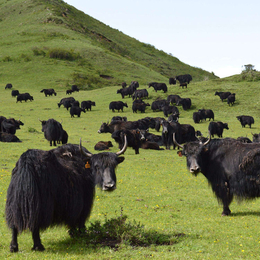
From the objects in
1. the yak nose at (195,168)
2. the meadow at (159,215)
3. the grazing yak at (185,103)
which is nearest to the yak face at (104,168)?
the meadow at (159,215)

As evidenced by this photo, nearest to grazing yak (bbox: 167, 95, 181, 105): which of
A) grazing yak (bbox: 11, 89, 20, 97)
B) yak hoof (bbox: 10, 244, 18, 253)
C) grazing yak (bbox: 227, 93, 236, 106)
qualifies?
grazing yak (bbox: 227, 93, 236, 106)

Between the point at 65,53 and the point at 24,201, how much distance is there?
206ft

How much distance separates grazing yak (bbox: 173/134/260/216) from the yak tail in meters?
4.15

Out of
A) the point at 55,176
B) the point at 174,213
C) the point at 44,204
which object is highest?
the point at 55,176

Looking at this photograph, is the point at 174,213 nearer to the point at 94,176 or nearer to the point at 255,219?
the point at 255,219

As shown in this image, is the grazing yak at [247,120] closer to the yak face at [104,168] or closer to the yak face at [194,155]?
the yak face at [194,155]

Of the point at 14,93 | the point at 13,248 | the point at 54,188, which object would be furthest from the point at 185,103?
the point at 13,248

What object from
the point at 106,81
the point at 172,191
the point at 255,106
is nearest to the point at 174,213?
the point at 172,191

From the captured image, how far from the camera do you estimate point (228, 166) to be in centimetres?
810

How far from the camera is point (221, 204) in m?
8.80

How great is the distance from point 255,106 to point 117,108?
14383 mm

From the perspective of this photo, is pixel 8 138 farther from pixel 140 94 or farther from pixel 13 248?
pixel 140 94

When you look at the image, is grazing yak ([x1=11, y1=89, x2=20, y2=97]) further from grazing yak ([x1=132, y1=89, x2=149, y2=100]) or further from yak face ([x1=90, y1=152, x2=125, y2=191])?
yak face ([x1=90, y1=152, x2=125, y2=191])

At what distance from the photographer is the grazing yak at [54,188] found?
514cm
